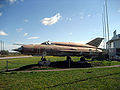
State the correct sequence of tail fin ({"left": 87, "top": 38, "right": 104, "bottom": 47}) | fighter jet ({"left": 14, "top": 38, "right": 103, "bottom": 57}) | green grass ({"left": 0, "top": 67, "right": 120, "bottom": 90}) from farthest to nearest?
tail fin ({"left": 87, "top": 38, "right": 104, "bottom": 47})
fighter jet ({"left": 14, "top": 38, "right": 103, "bottom": 57})
green grass ({"left": 0, "top": 67, "right": 120, "bottom": 90})

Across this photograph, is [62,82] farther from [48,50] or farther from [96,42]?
[96,42]

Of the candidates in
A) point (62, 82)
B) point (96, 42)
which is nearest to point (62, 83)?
point (62, 82)

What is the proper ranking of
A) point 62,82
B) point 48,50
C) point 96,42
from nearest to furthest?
point 62,82, point 48,50, point 96,42

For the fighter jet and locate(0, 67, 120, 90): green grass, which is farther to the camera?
the fighter jet

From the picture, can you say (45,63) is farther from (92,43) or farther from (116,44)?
(116,44)

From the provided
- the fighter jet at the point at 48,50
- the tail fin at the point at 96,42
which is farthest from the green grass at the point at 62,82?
the tail fin at the point at 96,42

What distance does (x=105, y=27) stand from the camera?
85.6ft

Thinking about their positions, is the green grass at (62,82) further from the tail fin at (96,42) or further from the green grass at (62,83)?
the tail fin at (96,42)

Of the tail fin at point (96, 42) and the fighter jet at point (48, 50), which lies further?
the tail fin at point (96, 42)

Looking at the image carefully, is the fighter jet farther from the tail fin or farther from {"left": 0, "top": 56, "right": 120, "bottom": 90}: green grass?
the tail fin

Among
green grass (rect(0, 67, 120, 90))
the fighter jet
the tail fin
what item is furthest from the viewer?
the tail fin

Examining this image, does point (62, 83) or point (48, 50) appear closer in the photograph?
point (62, 83)

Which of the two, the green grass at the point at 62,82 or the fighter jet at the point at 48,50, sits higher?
the fighter jet at the point at 48,50

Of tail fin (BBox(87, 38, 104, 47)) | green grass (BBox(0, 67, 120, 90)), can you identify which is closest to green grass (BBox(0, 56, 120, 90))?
green grass (BBox(0, 67, 120, 90))
